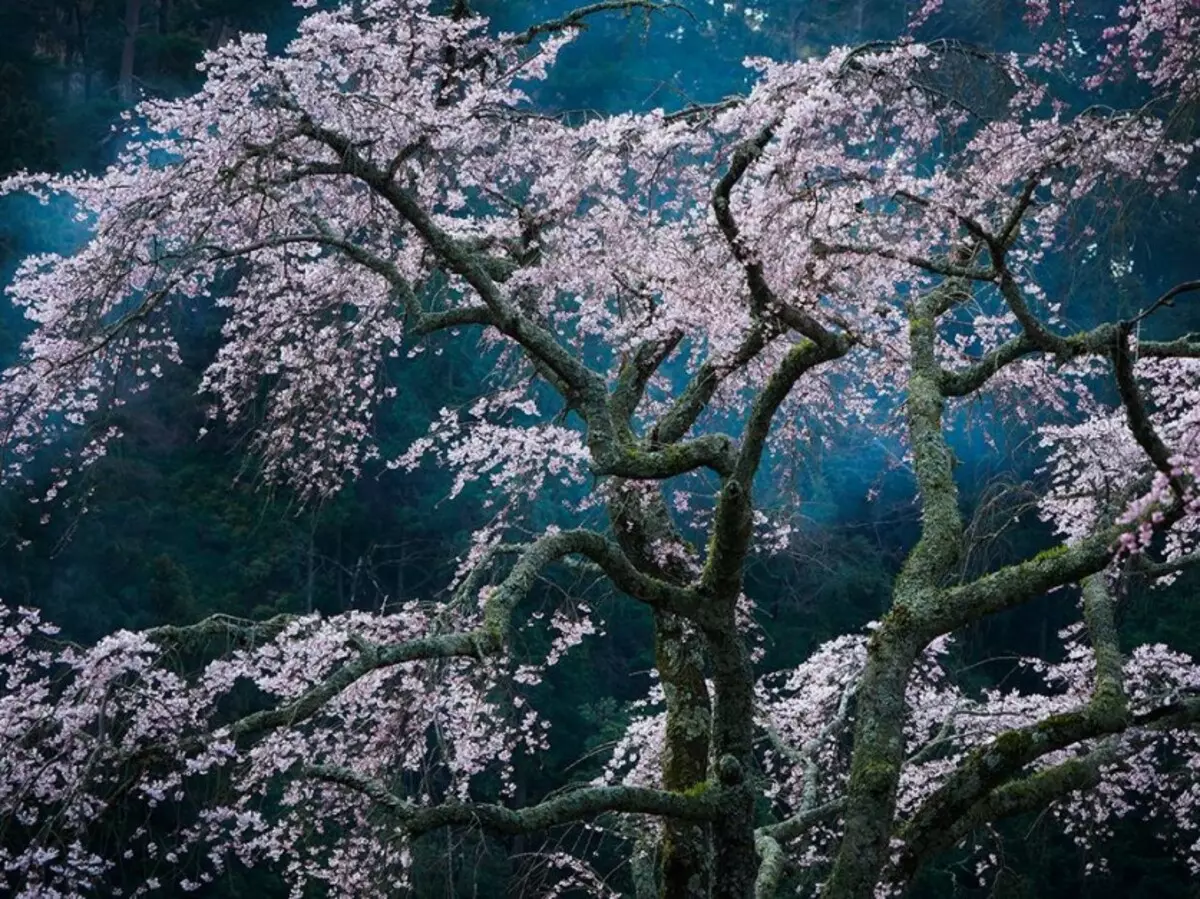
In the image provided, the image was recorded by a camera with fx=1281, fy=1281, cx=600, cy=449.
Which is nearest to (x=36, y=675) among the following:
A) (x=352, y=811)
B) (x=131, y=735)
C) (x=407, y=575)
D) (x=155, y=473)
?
(x=155, y=473)

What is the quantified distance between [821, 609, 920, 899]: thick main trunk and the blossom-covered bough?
1 centimetres

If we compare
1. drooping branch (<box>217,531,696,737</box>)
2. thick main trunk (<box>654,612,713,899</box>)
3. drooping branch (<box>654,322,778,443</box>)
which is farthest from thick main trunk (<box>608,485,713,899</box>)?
drooping branch (<box>217,531,696,737</box>)

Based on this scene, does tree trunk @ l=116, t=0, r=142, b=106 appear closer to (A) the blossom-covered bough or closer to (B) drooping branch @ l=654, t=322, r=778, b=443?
(A) the blossom-covered bough

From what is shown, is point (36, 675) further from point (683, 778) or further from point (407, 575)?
point (683, 778)

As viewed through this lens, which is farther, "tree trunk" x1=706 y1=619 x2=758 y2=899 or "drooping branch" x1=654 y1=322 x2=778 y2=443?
"drooping branch" x1=654 y1=322 x2=778 y2=443

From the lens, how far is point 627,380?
4957 millimetres

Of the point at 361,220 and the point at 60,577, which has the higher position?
the point at 60,577

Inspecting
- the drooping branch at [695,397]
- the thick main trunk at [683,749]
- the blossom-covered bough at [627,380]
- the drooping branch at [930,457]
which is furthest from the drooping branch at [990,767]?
the drooping branch at [695,397]

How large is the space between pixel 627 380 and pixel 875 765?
1858 mm

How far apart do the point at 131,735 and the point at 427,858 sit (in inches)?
167

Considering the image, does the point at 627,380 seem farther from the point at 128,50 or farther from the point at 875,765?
the point at 128,50

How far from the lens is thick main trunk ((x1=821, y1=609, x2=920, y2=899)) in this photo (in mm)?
3625

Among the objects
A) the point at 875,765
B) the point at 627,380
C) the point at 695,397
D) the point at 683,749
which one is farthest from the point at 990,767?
the point at 627,380

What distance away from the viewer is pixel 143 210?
4.16 m
